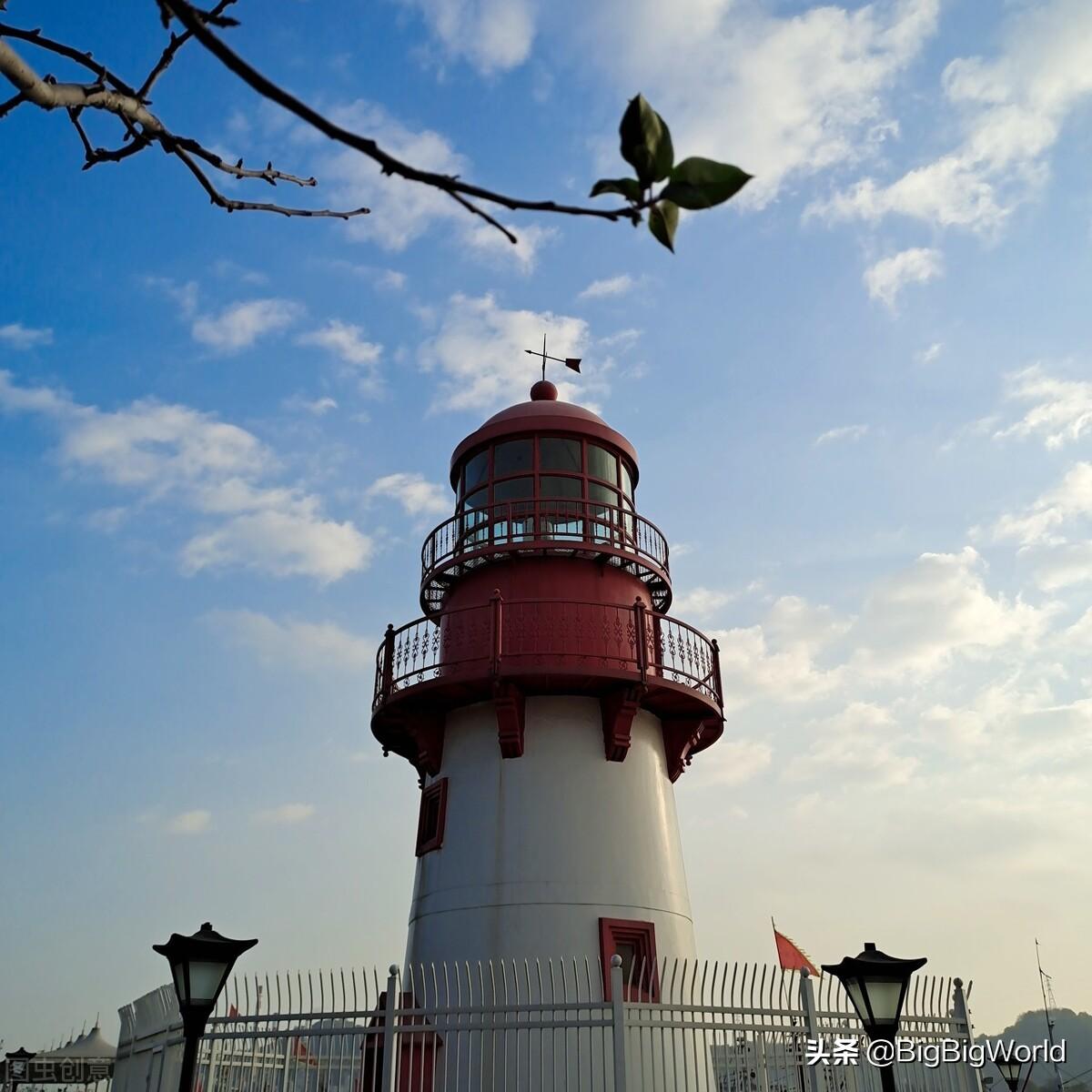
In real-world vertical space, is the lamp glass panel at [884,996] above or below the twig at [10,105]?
below

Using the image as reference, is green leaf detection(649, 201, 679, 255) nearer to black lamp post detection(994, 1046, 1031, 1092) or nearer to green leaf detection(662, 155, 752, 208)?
green leaf detection(662, 155, 752, 208)

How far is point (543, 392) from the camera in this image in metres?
18.2

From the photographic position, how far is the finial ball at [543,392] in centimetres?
1806

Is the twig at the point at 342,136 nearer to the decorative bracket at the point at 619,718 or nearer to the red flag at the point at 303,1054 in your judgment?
the red flag at the point at 303,1054

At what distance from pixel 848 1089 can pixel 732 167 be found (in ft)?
36.1

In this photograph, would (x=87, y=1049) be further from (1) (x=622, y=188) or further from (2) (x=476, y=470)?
(1) (x=622, y=188)

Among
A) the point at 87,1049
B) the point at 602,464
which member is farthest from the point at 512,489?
the point at 87,1049

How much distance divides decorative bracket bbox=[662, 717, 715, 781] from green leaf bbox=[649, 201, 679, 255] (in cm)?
1448

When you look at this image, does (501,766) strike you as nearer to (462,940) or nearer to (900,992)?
(462,940)

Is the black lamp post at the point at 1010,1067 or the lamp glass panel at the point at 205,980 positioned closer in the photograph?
the lamp glass panel at the point at 205,980

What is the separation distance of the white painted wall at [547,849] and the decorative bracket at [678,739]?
0.67 meters

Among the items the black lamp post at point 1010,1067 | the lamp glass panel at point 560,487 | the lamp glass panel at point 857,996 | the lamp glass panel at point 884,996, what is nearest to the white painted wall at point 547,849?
the lamp glass panel at point 560,487

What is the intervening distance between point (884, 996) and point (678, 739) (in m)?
7.53

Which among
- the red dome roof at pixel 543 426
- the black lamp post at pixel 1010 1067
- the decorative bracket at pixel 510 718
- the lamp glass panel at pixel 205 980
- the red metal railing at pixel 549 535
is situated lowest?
the black lamp post at pixel 1010 1067
